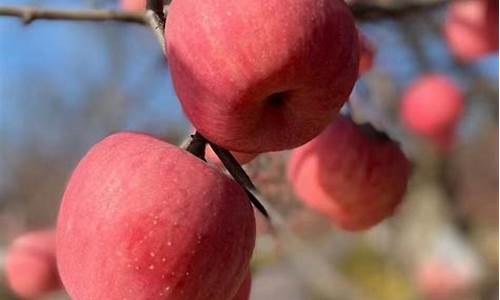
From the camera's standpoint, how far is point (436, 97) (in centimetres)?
178

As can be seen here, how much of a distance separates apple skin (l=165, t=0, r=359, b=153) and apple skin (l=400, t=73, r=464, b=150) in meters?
1.25

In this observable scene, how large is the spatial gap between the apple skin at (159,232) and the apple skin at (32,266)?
0.78 metres

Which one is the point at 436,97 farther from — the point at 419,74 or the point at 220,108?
the point at 220,108

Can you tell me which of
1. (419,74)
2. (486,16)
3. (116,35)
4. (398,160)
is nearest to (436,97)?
(419,74)

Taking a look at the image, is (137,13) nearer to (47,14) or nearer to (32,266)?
(47,14)

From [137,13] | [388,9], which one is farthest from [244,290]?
[388,9]

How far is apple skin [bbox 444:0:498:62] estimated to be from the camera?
50.6 inches

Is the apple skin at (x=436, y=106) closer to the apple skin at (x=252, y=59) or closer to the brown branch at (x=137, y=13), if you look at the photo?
the brown branch at (x=137, y=13)

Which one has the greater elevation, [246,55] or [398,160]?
[246,55]

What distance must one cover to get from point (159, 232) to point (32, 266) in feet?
2.67

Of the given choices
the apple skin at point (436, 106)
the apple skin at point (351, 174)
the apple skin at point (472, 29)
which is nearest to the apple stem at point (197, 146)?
the apple skin at point (351, 174)

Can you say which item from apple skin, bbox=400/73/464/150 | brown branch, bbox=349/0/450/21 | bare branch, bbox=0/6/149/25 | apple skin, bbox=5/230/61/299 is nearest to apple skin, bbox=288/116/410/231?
brown branch, bbox=349/0/450/21

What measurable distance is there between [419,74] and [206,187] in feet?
4.67

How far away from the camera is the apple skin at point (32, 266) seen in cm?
130
